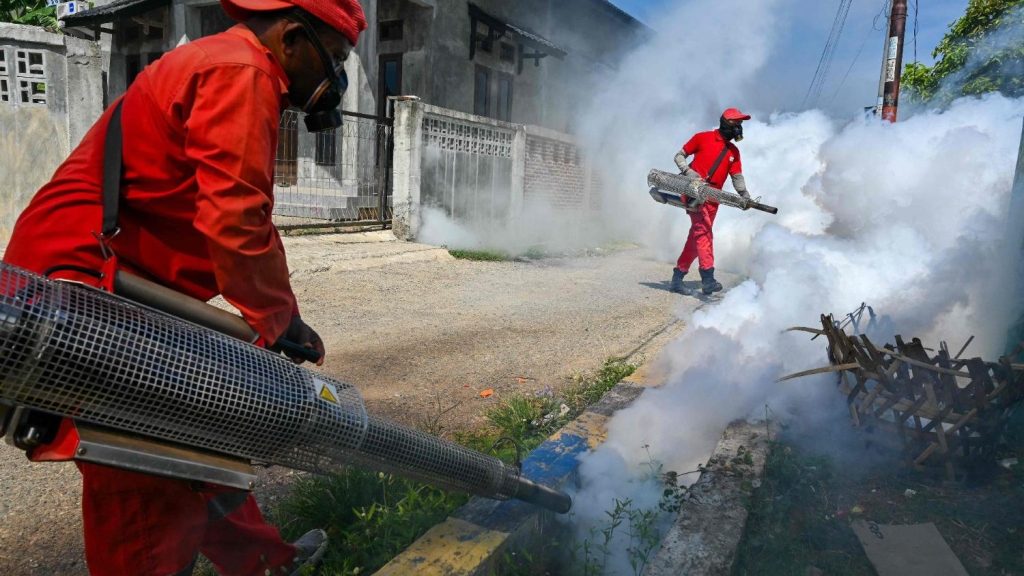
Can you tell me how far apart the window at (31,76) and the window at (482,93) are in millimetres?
8139

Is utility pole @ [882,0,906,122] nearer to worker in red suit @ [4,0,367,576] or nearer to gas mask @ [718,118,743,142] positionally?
gas mask @ [718,118,743,142]

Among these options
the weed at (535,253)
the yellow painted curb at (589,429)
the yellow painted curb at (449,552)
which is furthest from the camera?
the weed at (535,253)

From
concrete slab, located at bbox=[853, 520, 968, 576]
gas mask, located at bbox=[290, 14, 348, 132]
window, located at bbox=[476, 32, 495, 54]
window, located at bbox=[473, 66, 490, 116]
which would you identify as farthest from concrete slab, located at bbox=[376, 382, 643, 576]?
window, located at bbox=[476, 32, 495, 54]

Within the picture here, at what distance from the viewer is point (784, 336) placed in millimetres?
4066

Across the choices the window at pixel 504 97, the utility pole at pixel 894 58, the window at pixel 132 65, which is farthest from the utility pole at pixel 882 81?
the window at pixel 132 65

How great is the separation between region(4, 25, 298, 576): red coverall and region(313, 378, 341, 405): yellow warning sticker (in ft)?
0.51

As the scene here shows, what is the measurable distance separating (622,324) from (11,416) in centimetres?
540

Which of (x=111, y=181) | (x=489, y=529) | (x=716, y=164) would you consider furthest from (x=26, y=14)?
(x=489, y=529)

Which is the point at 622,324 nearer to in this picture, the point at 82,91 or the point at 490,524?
the point at 490,524

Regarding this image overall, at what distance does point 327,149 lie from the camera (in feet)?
37.1

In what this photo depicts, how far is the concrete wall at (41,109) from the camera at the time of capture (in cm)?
689

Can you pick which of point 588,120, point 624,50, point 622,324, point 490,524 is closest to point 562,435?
point 490,524

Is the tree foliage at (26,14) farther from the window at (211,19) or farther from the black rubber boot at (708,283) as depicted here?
the black rubber boot at (708,283)

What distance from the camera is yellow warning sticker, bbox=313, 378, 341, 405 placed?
1.56m
